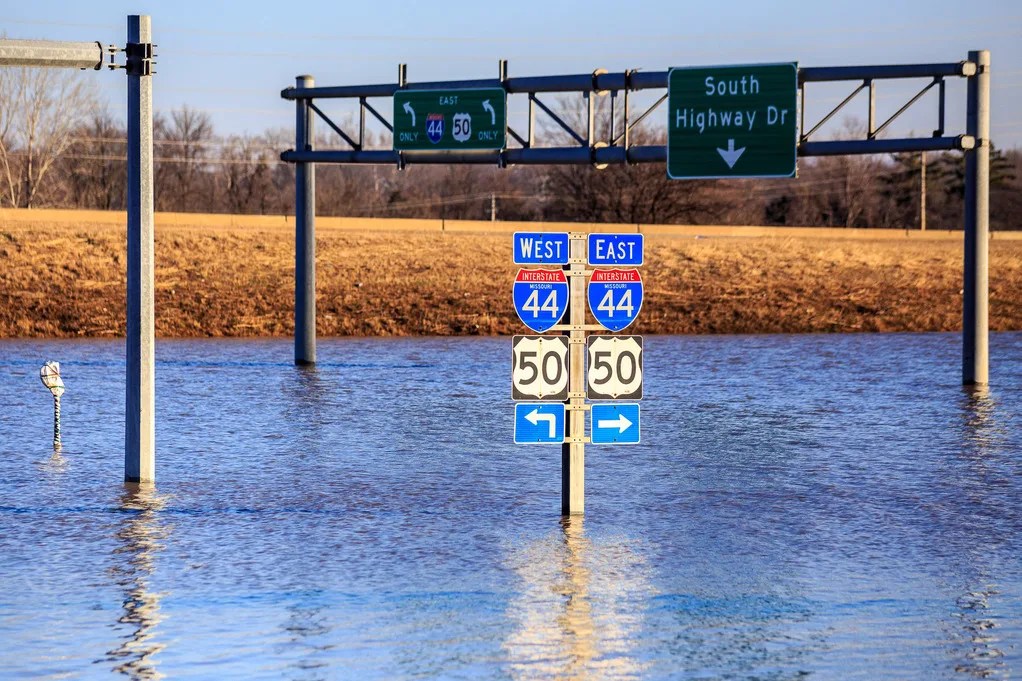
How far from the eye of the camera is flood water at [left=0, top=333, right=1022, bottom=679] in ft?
28.5

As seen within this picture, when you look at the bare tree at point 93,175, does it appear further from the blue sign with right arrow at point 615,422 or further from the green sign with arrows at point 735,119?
the blue sign with right arrow at point 615,422

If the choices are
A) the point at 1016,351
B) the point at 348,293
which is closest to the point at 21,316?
the point at 348,293

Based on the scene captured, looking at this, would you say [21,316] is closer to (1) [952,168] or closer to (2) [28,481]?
(2) [28,481]

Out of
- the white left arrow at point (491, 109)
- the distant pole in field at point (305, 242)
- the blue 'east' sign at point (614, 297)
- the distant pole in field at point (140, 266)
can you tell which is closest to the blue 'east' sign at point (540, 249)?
the blue 'east' sign at point (614, 297)

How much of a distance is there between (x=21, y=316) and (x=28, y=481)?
88.1 feet

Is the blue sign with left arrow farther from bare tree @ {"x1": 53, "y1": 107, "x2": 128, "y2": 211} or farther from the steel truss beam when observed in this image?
bare tree @ {"x1": 53, "y1": 107, "x2": 128, "y2": 211}

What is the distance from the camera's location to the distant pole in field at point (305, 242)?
30750 millimetres

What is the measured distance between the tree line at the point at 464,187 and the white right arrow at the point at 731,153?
172 feet

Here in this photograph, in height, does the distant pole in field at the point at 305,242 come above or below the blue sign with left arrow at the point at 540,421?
above

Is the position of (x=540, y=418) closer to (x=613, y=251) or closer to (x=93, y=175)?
(x=613, y=251)

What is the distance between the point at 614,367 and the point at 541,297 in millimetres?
828

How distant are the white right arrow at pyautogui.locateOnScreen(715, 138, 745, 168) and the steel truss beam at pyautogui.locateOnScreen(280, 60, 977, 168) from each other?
1.09 metres

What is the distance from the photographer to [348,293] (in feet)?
149

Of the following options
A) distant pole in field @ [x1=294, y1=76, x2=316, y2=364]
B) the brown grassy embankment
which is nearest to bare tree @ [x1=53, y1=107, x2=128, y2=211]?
the brown grassy embankment
